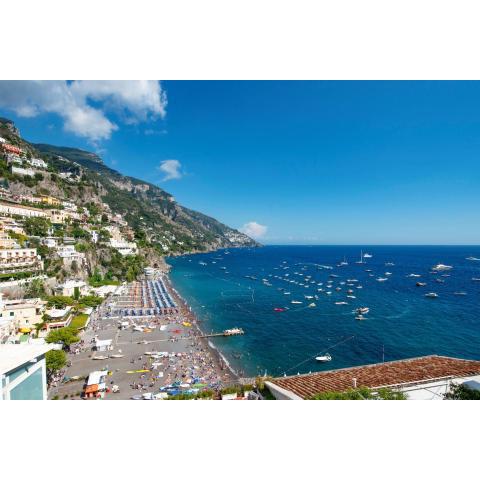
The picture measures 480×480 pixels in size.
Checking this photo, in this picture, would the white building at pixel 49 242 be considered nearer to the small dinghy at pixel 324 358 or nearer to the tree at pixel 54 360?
the tree at pixel 54 360

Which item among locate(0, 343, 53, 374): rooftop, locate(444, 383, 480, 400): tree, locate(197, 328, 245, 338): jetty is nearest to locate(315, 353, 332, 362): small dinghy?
locate(197, 328, 245, 338): jetty

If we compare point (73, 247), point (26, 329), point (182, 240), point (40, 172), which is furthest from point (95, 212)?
point (182, 240)

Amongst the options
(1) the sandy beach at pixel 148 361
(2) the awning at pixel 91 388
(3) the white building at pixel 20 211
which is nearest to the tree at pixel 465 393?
(1) the sandy beach at pixel 148 361

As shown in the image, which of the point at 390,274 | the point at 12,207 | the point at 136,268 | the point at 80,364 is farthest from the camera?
the point at 390,274

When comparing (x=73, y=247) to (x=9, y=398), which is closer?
(x=9, y=398)

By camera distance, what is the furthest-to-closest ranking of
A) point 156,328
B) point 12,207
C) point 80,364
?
point 12,207 < point 156,328 < point 80,364

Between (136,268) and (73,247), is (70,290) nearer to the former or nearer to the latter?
(73,247)
